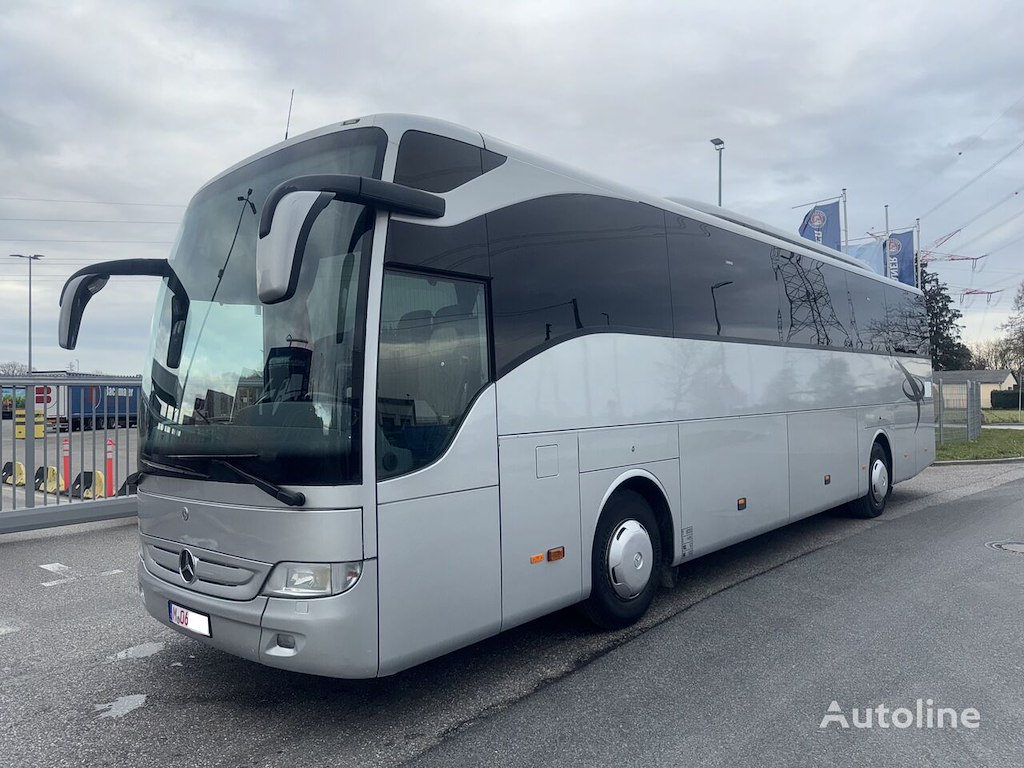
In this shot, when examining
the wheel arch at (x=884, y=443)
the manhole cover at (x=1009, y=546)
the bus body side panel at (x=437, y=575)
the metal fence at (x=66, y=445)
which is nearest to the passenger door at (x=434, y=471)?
the bus body side panel at (x=437, y=575)

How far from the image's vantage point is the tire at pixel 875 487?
10117 millimetres

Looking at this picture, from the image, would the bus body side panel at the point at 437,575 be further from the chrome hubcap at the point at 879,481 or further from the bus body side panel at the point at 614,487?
the chrome hubcap at the point at 879,481

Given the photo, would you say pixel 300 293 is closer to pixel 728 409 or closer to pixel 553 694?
pixel 553 694

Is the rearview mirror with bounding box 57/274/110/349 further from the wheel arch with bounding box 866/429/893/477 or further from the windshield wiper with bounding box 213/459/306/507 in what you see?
the wheel arch with bounding box 866/429/893/477

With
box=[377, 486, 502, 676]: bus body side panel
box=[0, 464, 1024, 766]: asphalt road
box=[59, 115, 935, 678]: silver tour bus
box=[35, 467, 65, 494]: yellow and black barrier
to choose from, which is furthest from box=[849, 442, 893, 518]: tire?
box=[35, 467, 65, 494]: yellow and black barrier

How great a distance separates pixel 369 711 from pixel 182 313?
2578 mm

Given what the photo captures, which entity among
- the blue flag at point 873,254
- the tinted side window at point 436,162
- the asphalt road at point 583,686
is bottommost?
the asphalt road at point 583,686

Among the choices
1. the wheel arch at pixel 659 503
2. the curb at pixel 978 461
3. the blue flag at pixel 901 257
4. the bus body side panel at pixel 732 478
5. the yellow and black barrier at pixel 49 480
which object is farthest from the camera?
the blue flag at pixel 901 257

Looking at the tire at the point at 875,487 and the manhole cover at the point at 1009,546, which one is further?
the tire at the point at 875,487

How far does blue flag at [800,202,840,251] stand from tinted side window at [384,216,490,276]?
23.4 m

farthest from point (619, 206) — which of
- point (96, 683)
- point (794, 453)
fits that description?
point (96, 683)

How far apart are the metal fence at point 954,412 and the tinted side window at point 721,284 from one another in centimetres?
1744

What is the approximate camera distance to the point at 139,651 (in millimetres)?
5090

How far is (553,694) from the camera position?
434 cm
